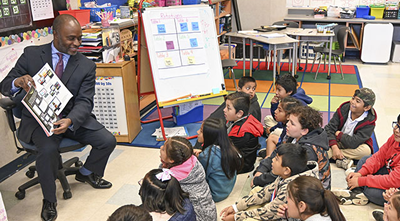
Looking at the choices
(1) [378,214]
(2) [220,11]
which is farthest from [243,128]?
(2) [220,11]

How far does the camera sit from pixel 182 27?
13.7ft

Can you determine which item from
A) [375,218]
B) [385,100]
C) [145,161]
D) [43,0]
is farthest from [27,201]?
[385,100]

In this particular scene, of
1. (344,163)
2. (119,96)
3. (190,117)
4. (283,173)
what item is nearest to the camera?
(283,173)

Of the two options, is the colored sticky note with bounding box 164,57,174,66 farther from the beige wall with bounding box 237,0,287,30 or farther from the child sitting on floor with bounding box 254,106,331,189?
the beige wall with bounding box 237,0,287,30

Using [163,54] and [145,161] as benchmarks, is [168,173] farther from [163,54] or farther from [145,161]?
[163,54]

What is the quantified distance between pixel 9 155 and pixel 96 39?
1356 mm

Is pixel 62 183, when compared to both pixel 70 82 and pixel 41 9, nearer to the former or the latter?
pixel 70 82

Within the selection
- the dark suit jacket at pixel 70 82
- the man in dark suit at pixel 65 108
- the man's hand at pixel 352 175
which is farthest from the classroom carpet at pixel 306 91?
the dark suit jacket at pixel 70 82

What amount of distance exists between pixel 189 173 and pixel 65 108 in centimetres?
118

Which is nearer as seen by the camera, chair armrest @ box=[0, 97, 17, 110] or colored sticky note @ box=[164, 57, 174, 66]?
chair armrest @ box=[0, 97, 17, 110]

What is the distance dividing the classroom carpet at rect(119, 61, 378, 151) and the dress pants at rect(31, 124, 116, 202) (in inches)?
37.3

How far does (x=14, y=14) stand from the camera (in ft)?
11.0

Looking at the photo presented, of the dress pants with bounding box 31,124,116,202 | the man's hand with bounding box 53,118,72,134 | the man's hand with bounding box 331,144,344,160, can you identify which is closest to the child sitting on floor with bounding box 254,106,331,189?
the man's hand with bounding box 331,144,344,160

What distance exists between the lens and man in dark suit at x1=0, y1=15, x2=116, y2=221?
2.73 metres
